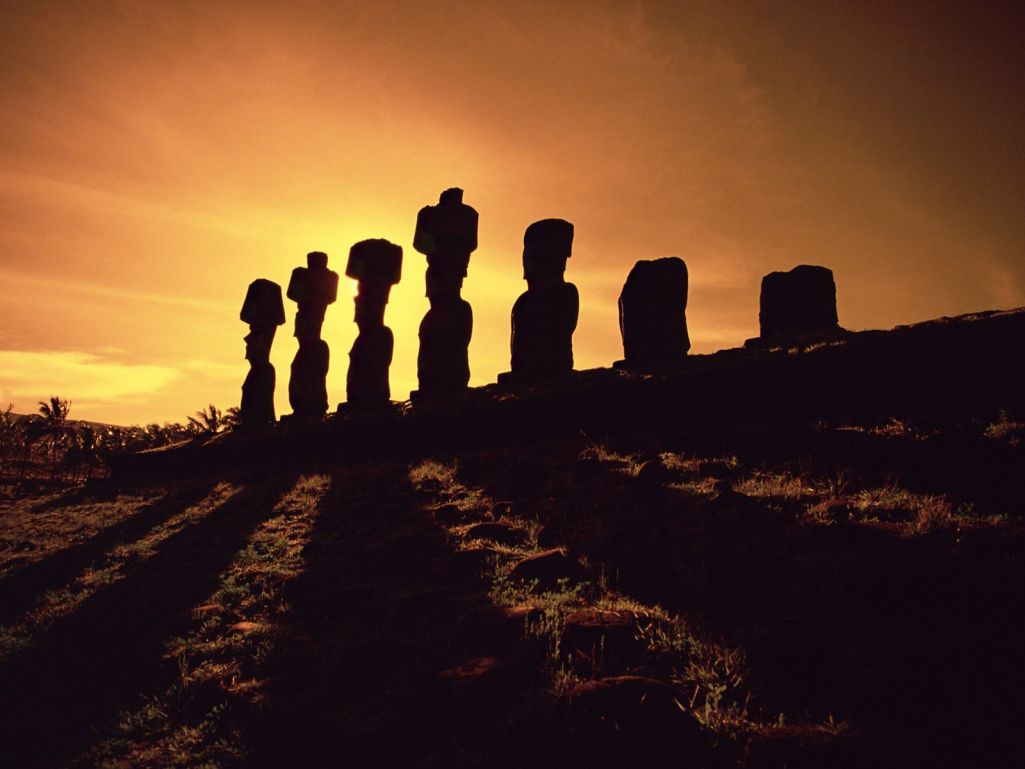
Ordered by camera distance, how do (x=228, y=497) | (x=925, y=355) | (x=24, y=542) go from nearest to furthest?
(x=925, y=355) → (x=24, y=542) → (x=228, y=497)

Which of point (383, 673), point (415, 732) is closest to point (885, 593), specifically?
point (415, 732)

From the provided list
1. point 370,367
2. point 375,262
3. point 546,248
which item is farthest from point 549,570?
point 375,262

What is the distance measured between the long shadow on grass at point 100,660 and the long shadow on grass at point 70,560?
0.85 metres

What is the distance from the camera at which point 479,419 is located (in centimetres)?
1188

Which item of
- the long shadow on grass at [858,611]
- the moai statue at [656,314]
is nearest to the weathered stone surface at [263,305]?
the moai statue at [656,314]

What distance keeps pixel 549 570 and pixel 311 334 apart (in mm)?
16460

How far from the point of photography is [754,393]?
921 centimetres

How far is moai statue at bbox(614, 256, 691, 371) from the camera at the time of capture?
484 inches

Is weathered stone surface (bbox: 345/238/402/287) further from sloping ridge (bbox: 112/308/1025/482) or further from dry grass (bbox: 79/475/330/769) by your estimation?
dry grass (bbox: 79/475/330/769)

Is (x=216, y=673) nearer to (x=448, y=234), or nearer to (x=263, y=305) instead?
(x=448, y=234)

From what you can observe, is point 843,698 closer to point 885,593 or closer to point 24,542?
point 885,593

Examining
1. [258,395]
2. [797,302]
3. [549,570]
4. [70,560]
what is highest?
[797,302]

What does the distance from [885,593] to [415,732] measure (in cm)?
274

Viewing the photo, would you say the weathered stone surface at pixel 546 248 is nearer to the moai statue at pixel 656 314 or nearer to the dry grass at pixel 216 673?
the moai statue at pixel 656 314
